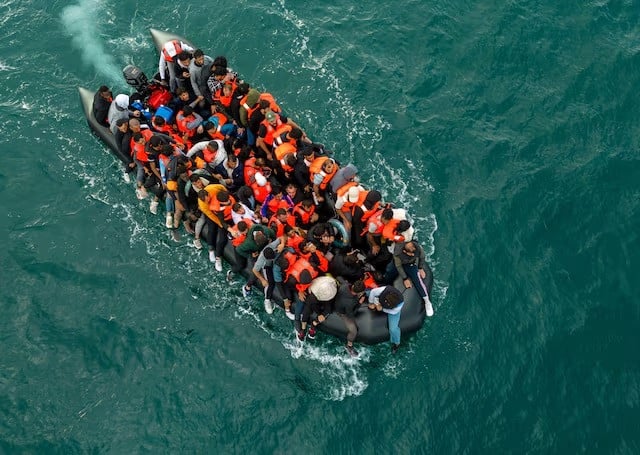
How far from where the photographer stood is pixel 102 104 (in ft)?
49.3

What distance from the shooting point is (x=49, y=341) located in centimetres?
1356

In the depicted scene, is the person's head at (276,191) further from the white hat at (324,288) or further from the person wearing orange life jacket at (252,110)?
the white hat at (324,288)

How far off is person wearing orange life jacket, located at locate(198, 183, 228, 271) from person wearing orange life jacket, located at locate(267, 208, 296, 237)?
1.23 metres

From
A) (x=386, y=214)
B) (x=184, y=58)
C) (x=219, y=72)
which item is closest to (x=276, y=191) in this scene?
(x=386, y=214)

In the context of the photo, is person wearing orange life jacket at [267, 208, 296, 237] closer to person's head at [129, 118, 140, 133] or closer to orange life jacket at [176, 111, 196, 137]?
orange life jacket at [176, 111, 196, 137]

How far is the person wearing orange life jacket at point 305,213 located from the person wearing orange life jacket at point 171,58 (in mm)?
5376

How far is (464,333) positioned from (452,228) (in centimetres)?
295

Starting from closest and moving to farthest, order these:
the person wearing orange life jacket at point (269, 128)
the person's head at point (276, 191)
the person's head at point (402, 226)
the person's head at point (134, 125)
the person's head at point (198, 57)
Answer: the person's head at point (402, 226), the person's head at point (276, 191), the person wearing orange life jacket at point (269, 128), the person's head at point (134, 125), the person's head at point (198, 57)

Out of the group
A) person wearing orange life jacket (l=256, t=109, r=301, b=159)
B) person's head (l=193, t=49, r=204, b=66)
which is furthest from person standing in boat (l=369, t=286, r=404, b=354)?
person's head (l=193, t=49, r=204, b=66)

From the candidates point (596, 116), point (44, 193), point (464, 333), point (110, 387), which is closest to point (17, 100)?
point (44, 193)

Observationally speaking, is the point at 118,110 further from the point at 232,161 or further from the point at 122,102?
the point at 232,161

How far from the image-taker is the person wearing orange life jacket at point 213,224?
12875 mm

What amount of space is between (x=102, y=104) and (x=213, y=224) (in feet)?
15.6

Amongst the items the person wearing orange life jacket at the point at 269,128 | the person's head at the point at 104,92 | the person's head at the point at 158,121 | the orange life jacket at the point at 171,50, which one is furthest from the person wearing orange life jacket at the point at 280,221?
the person's head at the point at 104,92
